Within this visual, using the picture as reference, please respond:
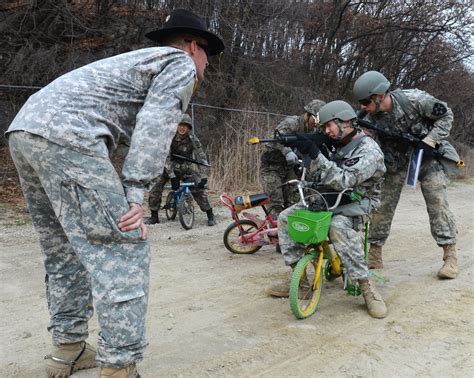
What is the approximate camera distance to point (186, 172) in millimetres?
8352

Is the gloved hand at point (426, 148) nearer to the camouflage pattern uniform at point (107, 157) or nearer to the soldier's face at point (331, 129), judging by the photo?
the soldier's face at point (331, 129)

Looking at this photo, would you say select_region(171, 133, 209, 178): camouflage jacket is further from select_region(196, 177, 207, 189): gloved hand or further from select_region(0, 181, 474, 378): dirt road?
select_region(0, 181, 474, 378): dirt road

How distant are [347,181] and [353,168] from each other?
0.44ft

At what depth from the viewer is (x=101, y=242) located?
247 centimetres

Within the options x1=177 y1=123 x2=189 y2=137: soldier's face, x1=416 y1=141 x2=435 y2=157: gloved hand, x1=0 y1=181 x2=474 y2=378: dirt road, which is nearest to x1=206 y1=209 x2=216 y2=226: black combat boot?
x1=177 y1=123 x2=189 y2=137: soldier's face

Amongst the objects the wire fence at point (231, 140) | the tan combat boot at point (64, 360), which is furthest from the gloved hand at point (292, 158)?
the wire fence at point (231, 140)

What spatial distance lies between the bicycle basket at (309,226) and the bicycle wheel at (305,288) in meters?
0.23

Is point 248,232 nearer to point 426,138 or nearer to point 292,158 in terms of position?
point 292,158

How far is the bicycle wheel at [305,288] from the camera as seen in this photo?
4.05 m

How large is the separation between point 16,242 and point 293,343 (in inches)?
173

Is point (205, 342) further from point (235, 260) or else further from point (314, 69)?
point (314, 69)

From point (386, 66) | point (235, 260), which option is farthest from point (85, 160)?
point (386, 66)

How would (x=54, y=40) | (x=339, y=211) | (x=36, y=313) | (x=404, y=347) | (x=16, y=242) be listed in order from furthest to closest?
(x=54, y=40)
(x=16, y=242)
(x=339, y=211)
(x=36, y=313)
(x=404, y=347)

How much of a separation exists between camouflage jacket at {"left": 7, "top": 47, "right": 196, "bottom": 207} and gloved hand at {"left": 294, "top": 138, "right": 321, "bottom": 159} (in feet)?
6.44
